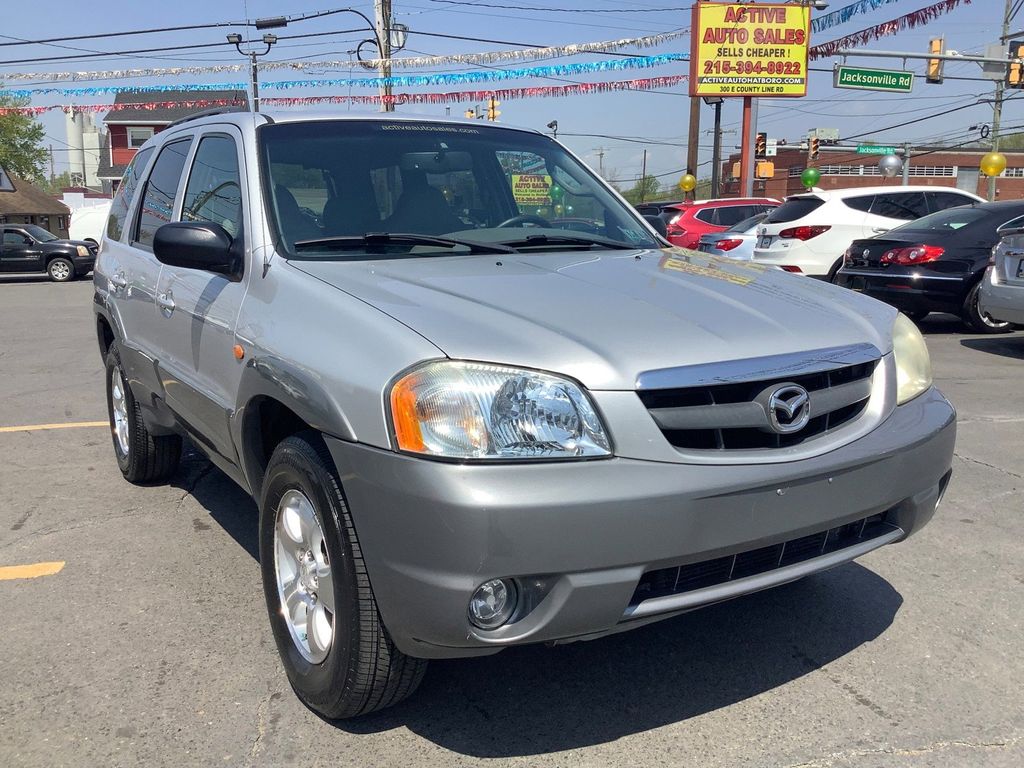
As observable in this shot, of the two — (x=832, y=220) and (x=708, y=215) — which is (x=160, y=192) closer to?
(x=832, y=220)

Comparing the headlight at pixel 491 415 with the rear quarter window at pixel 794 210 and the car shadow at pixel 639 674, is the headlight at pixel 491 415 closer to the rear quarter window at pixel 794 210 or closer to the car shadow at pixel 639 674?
the car shadow at pixel 639 674

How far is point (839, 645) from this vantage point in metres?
3.17

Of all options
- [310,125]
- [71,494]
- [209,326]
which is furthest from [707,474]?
[71,494]

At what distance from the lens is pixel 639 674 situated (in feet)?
9.80

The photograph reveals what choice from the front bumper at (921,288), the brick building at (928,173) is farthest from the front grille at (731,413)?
the brick building at (928,173)

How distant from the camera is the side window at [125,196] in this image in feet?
Answer: 16.3

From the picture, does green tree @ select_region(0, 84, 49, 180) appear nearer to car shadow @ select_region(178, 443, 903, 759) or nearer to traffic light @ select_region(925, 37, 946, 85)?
traffic light @ select_region(925, 37, 946, 85)

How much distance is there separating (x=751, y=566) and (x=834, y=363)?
61 centimetres

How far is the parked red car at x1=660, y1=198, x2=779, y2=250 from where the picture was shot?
54.1ft

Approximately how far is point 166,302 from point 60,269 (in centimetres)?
2260

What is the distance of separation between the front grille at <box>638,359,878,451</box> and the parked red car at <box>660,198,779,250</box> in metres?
13.8

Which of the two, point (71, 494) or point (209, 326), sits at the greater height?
point (209, 326)

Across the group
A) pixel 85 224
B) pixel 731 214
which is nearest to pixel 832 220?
pixel 731 214

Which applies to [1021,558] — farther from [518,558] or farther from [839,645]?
[518,558]
